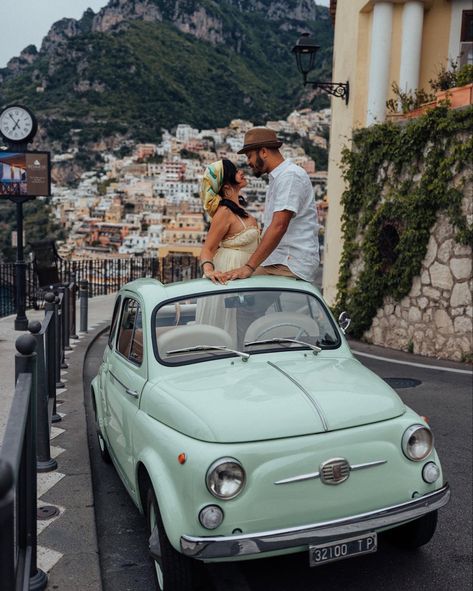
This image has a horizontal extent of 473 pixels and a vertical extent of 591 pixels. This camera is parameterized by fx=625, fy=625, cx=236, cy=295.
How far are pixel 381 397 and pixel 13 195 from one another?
398 inches

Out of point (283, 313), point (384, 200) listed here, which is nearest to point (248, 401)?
point (283, 313)

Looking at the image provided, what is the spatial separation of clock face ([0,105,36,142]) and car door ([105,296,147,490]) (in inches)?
336

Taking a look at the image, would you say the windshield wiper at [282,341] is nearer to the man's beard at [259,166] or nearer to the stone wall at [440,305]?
the man's beard at [259,166]

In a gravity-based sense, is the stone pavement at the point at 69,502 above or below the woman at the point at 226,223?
below

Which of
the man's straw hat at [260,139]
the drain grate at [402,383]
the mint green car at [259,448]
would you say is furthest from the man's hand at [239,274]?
the drain grate at [402,383]

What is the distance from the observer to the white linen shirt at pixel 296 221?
4.55 m

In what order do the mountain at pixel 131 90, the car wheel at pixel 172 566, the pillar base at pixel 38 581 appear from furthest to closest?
1. the mountain at pixel 131 90
2. the pillar base at pixel 38 581
3. the car wheel at pixel 172 566

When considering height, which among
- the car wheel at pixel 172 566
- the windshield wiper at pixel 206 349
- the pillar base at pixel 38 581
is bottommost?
the pillar base at pixel 38 581

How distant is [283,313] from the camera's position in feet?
12.9

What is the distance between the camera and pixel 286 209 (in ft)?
14.8

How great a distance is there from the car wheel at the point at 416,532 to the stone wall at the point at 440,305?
667 cm

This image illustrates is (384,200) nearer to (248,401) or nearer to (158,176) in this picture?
(248,401)

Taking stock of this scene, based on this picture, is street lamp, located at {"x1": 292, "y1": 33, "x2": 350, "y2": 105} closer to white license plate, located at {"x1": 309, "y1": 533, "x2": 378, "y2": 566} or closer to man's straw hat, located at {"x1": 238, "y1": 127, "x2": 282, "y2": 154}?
man's straw hat, located at {"x1": 238, "y1": 127, "x2": 282, "y2": 154}

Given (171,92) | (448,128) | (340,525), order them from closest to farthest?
(340,525)
(448,128)
(171,92)
